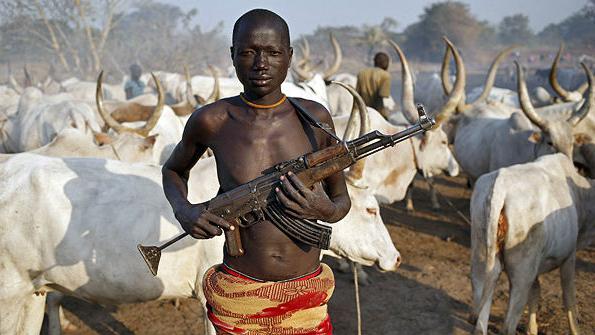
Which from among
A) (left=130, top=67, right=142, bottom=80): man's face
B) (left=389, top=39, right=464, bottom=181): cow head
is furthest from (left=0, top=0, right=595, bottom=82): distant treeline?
(left=389, top=39, right=464, bottom=181): cow head

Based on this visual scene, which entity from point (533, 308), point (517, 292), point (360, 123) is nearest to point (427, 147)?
point (533, 308)

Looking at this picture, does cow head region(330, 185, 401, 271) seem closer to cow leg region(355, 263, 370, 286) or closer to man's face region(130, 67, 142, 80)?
cow leg region(355, 263, 370, 286)

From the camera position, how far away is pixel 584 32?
149 ft

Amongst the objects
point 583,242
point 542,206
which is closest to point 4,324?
point 542,206

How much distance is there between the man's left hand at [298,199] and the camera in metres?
1.86

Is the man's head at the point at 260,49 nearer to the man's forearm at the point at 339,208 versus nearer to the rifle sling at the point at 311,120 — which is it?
the rifle sling at the point at 311,120

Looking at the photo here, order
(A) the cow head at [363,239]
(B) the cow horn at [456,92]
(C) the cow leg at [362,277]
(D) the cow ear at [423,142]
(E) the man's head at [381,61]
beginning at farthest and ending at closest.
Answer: (E) the man's head at [381,61] < (D) the cow ear at [423,142] < (C) the cow leg at [362,277] < (B) the cow horn at [456,92] < (A) the cow head at [363,239]

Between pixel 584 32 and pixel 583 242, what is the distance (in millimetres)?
47628

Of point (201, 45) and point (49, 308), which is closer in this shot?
point (49, 308)

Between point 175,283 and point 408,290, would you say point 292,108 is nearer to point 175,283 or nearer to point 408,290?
point 175,283

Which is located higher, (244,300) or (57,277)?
(244,300)

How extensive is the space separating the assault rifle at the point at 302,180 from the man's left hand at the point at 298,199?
7 centimetres

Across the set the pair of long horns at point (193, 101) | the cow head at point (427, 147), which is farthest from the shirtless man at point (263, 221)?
the pair of long horns at point (193, 101)

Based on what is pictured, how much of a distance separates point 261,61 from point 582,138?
5289mm
